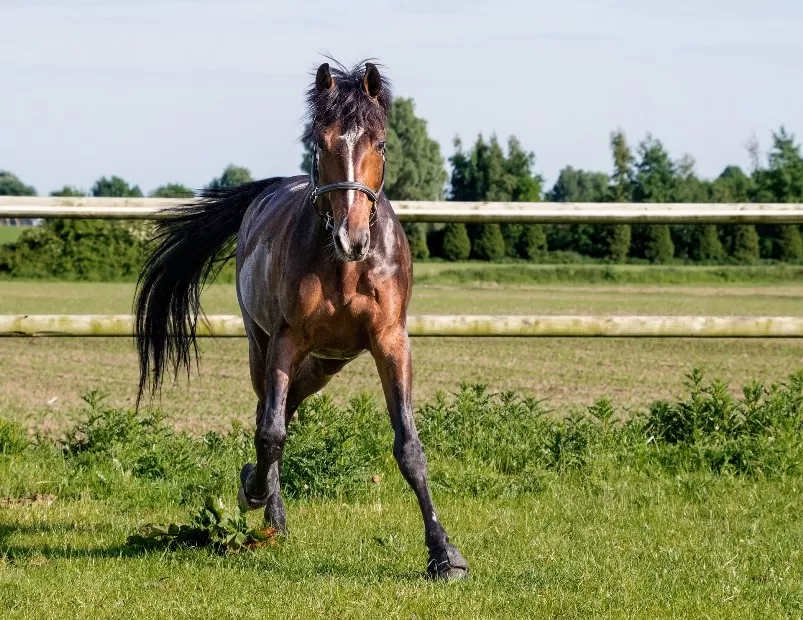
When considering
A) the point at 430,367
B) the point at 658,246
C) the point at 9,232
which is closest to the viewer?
the point at 430,367

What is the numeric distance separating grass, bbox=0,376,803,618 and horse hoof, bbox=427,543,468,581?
8 cm

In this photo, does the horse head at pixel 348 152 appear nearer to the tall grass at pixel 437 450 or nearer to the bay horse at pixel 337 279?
the bay horse at pixel 337 279

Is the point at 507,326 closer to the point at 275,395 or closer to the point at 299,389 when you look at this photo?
the point at 299,389

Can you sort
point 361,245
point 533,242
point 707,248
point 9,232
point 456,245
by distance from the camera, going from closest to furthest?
point 361,245, point 707,248, point 456,245, point 533,242, point 9,232

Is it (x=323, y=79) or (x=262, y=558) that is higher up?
(x=323, y=79)

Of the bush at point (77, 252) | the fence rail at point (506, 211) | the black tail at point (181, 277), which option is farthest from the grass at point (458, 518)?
the bush at point (77, 252)

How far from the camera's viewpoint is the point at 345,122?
4484 millimetres

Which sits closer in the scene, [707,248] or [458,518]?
[458,518]

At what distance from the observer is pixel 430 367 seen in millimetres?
15102

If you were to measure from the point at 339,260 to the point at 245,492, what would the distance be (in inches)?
49.2

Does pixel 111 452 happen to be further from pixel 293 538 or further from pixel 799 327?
pixel 799 327

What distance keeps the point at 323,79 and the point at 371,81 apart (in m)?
0.20

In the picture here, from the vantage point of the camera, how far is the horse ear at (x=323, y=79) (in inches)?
182

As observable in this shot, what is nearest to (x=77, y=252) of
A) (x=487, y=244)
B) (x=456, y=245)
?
(x=456, y=245)
